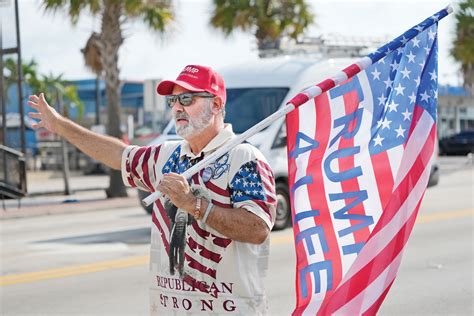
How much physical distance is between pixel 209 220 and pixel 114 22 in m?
19.8

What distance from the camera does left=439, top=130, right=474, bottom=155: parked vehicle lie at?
48.9m

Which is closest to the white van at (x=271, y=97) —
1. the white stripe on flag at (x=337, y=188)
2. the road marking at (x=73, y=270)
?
the road marking at (x=73, y=270)

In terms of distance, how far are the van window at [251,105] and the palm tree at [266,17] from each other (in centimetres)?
1593

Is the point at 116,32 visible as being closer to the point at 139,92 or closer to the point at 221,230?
the point at 221,230

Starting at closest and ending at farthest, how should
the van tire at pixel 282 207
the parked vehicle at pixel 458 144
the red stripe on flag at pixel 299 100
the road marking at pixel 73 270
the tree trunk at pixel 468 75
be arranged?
1. the red stripe on flag at pixel 299 100
2. the road marking at pixel 73 270
3. the van tire at pixel 282 207
4. the tree trunk at pixel 468 75
5. the parked vehicle at pixel 458 144

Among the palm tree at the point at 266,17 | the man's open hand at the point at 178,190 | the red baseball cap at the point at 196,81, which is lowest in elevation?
the man's open hand at the point at 178,190

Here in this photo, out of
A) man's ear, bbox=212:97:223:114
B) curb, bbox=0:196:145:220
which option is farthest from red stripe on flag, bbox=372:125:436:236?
curb, bbox=0:196:145:220

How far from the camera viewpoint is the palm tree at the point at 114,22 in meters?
22.7

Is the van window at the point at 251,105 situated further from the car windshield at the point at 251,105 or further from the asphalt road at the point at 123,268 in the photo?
the asphalt road at the point at 123,268

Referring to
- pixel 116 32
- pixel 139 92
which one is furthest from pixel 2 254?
pixel 139 92

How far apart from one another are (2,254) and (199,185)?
29.8ft

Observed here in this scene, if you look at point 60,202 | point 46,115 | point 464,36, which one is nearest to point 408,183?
point 46,115

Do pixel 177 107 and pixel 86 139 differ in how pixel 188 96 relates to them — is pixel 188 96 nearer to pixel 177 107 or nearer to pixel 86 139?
pixel 177 107

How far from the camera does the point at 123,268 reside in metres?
10.9
